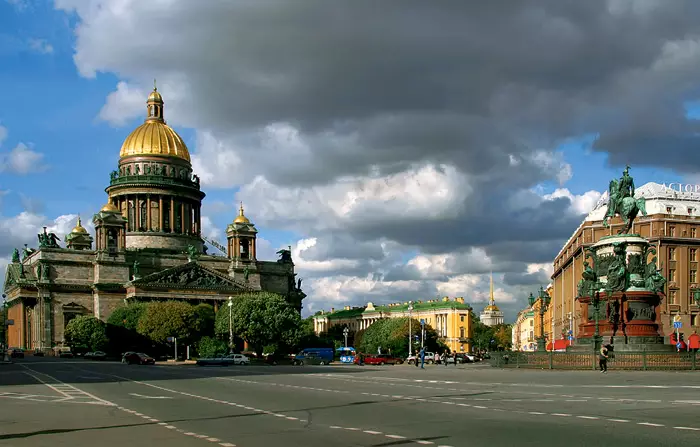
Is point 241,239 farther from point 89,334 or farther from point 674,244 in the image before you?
point 674,244

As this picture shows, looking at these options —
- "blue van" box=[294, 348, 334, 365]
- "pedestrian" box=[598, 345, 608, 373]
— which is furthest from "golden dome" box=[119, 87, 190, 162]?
"pedestrian" box=[598, 345, 608, 373]

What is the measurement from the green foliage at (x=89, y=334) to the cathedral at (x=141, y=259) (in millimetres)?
13267

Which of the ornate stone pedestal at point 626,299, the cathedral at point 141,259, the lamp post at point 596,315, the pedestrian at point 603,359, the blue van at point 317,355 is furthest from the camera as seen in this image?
the cathedral at point 141,259

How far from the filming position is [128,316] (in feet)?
395

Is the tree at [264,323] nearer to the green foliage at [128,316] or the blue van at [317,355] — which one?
the blue van at [317,355]

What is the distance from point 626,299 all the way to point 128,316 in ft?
290

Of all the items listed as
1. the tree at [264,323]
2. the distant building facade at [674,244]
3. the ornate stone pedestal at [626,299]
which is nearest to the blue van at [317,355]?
the tree at [264,323]

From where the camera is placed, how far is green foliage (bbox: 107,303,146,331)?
4677 inches

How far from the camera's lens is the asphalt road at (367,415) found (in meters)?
17.3

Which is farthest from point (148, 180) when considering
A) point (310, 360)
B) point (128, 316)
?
point (310, 360)

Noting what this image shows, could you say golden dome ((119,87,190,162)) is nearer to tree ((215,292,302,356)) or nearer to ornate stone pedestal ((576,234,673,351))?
tree ((215,292,302,356))

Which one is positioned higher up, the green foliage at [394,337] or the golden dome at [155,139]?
the golden dome at [155,139]

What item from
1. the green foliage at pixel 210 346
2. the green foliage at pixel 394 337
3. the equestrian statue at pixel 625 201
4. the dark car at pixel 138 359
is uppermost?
the equestrian statue at pixel 625 201

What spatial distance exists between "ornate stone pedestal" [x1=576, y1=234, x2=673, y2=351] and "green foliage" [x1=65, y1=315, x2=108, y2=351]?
85.4 meters
